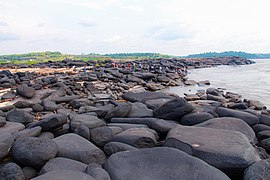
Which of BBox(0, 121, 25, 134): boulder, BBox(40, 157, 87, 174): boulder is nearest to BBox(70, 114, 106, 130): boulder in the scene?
BBox(0, 121, 25, 134): boulder

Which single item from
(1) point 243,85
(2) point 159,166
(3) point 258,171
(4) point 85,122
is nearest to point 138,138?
(2) point 159,166

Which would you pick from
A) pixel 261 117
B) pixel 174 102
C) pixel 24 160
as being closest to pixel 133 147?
pixel 24 160

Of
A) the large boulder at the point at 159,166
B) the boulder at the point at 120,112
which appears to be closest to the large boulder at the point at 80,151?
the large boulder at the point at 159,166

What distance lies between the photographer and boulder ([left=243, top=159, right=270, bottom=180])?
3518mm

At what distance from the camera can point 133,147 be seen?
15.3ft

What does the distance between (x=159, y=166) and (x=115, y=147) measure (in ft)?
3.66

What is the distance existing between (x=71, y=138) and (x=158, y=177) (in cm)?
205

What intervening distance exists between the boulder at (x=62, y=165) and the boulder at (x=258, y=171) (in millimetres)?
2480

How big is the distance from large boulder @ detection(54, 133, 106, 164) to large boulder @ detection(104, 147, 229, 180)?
0.43 meters

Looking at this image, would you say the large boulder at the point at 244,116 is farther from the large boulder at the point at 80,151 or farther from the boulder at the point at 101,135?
the large boulder at the point at 80,151

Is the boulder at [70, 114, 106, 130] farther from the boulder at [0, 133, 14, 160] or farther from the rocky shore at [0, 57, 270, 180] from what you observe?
the boulder at [0, 133, 14, 160]

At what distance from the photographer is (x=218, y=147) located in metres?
4.23

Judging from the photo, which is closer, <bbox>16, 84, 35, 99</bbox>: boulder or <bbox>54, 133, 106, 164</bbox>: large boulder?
<bbox>54, 133, 106, 164</bbox>: large boulder

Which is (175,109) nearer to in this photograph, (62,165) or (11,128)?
(62,165)
